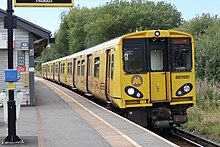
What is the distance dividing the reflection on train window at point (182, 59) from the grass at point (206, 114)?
1.99m

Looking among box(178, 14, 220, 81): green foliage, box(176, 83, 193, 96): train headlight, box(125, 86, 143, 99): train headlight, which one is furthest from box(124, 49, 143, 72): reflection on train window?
box(178, 14, 220, 81): green foliage

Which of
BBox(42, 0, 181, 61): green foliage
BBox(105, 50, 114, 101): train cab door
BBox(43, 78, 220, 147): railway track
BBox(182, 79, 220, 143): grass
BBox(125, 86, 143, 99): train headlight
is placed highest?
BBox(42, 0, 181, 61): green foliage

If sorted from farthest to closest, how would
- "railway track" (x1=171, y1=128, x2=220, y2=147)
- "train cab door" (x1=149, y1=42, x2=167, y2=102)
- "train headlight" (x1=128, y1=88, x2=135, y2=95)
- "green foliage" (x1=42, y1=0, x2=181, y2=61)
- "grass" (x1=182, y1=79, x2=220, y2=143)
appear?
"green foliage" (x1=42, y1=0, x2=181, y2=61)
"grass" (x1=182, y1=79, x2=220, y2=143)
"train cab door" (x1=149, y1=42, x2=167, y2=102)
"train headlight" (x1=128, y1=88, x2=135, y2=95)
"railway track" (x1=171, y1=128, x2=220, y2=147)

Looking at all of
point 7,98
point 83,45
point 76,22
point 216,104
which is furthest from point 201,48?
point 76,22

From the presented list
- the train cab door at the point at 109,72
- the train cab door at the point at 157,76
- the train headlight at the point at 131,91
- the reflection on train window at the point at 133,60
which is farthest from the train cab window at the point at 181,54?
the train cab door at the point at 109,72

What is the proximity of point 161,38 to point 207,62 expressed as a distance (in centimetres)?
1384

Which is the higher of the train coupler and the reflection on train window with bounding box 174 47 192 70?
the reflection on train window with bounding box 174 47 192 70

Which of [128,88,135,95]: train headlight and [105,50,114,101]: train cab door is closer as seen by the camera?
[128,88,135,95]: train headlight

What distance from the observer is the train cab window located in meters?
12.8

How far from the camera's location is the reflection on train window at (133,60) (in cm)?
1260

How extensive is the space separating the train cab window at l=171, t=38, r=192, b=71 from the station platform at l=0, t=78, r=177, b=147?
7.27ft

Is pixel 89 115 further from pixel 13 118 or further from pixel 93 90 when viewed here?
pixel 13 118

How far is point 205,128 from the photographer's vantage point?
13.4 meters

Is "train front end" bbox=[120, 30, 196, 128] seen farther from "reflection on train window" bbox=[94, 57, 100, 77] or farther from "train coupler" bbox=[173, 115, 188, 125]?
"reflection on train window" bbox=[94, 57, 100, 77]
